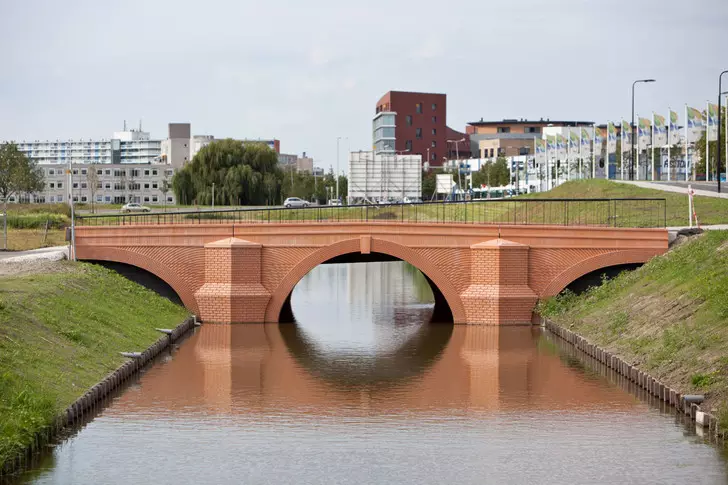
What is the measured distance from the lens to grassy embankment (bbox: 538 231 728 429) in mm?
26391

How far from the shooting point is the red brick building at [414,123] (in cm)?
12789

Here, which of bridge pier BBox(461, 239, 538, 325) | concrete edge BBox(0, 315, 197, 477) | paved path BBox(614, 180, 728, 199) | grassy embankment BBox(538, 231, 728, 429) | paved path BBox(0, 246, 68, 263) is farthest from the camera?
paved path BBox(614, 180, 728, 199)

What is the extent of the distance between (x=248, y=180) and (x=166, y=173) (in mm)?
62147

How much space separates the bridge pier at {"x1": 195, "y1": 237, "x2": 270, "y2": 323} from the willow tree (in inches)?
2017

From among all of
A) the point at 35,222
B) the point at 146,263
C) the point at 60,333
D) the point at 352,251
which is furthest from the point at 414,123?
the point at 60,333

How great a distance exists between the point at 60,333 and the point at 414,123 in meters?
105

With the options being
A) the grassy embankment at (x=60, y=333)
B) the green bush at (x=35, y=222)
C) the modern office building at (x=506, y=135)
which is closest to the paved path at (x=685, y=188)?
the grassy embankment at (x=60, y=333)

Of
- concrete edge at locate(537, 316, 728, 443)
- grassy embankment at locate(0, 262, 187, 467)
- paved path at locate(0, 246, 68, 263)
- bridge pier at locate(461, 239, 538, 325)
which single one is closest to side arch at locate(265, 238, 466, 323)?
bridge pier at locate(461, 239, 538, 325)

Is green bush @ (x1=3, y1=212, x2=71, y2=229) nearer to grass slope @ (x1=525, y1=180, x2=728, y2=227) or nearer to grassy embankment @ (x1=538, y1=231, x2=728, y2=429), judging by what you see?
grass slope @ (x1=525, y1=180, x2=728, y2=227)

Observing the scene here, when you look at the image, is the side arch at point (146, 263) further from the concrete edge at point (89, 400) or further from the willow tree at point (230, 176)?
the willow tree at point (230, 176)

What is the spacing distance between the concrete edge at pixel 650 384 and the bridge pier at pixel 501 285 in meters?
1.98

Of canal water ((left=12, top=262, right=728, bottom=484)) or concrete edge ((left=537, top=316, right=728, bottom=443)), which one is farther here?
concrete edge ((left=537, top=316, right=728, bottom=443))

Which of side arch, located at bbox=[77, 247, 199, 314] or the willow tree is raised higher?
the willow tree

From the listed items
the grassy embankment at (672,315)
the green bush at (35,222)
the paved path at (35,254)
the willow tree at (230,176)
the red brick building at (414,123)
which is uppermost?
the red brick building at (414,123)
